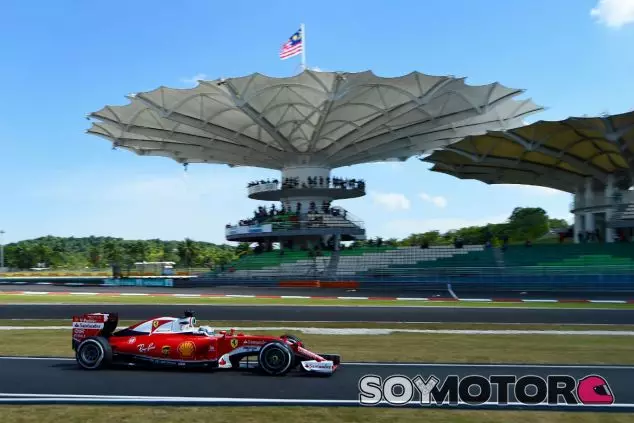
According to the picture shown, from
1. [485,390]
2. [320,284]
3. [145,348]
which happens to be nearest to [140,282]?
[320,284]

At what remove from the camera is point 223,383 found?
12.0m

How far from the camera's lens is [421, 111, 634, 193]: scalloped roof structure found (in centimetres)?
4931

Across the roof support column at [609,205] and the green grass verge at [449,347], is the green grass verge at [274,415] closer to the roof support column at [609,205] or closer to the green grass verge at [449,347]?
the green grass verge at [449,347]

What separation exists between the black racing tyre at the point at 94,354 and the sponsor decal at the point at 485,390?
5.80 metres

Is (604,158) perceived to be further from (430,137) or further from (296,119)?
(296,119)

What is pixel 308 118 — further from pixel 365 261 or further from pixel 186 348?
pixel 186 348

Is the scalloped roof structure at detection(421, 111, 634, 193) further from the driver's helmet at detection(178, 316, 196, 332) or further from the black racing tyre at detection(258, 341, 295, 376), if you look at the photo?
the driver's helmet at detection(178, 316, 196, 332)

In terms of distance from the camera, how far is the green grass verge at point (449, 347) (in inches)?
600

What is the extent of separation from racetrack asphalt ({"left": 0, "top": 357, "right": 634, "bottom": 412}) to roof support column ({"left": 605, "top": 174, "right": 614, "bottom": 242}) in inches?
1809

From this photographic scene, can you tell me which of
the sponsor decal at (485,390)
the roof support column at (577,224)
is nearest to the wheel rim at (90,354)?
the sponsor decal at (485,390)

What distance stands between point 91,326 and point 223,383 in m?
3.96

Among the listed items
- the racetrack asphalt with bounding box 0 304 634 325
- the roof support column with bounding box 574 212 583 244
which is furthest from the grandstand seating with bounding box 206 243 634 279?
the racetrack asphalt with bounding box 0 304 634 325

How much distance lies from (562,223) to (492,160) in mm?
89150

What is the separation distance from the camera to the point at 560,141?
5403 cm
